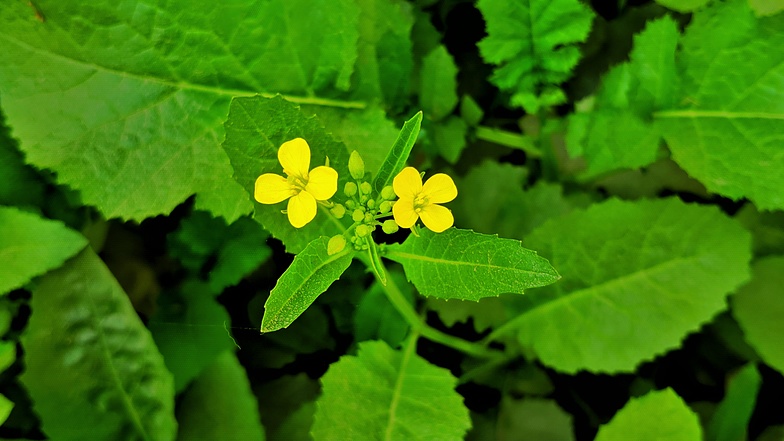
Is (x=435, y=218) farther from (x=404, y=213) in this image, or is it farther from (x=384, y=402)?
(x=384, y=402)

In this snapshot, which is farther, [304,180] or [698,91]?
[698,91]

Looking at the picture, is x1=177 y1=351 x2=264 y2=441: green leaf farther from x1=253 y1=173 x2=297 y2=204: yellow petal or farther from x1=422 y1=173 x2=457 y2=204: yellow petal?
x1=422 y1=173 x2=457 y2=204: yellow petal

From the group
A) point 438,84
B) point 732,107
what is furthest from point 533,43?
point 732,107

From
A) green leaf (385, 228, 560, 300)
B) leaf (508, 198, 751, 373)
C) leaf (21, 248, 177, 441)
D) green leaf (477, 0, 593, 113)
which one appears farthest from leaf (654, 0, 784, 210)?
leaf (21, 248, 177, 441)

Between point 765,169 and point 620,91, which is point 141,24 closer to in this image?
point 620,91

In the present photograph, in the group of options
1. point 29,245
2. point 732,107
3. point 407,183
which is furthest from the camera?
point 732,107

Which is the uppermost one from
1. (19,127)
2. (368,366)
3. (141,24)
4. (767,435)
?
(141,24)

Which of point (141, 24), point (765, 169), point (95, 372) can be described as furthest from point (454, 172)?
point (95, 372)

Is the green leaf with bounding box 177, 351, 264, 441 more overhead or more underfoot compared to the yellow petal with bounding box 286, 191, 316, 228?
more underfoot
